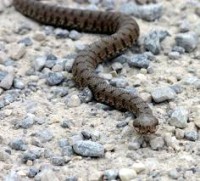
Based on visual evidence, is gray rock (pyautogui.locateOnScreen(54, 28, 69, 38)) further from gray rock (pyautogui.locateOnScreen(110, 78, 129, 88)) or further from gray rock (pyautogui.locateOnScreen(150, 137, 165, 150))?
gray rock (pyautogui.locateOnScreen(150, 137, 165, 150))

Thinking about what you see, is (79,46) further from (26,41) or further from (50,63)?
(26,41)

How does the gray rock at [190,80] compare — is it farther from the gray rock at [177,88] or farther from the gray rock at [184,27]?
the gray rock at [184,27]

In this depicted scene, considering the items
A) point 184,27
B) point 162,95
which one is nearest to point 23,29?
point 184,27

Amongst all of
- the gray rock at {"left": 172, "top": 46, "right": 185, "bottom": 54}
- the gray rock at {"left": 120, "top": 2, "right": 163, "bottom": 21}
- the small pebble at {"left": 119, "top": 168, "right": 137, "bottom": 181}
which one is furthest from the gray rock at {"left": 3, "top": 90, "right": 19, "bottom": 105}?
the gray rock at {"left": 120, "top": 2, "right": 163, "bottom": 21}

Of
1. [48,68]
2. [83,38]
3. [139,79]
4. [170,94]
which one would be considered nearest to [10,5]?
[83,38]

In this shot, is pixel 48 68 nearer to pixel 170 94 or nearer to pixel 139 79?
pixel 139 79

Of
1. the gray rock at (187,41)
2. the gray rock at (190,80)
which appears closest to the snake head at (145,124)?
the gray rock at (190,80)
